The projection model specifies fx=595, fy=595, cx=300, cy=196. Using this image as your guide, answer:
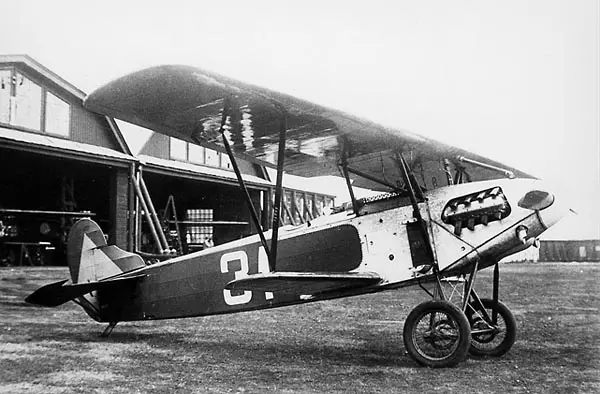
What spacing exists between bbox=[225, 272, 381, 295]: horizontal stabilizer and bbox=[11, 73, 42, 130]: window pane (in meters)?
10.7

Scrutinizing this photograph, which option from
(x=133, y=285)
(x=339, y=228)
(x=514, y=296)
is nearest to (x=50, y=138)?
(x=133, y=285)

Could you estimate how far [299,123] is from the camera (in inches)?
239

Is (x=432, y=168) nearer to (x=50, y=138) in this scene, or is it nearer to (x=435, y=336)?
(x=435, y=336)

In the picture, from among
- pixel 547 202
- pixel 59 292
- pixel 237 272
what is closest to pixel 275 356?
pixel 237 272

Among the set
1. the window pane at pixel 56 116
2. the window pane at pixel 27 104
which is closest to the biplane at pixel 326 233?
the window pane at pixel 27 104

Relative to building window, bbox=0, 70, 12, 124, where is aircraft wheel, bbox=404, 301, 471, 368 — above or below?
below

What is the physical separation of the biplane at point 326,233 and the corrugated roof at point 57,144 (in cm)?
693

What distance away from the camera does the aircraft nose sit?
577 centimetres

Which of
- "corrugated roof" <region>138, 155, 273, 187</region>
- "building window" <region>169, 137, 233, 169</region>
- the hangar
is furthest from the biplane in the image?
"building window" <region>169, 137, 233, 169</region>

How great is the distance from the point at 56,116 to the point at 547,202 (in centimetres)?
1306

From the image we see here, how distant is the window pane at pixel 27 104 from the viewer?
14219mm

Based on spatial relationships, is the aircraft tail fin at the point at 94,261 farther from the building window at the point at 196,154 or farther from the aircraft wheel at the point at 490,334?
the building window at the point at 196,154

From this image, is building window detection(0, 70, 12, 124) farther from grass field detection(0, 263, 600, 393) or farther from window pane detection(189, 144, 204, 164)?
window pane detection(189, 144, 204, 164)

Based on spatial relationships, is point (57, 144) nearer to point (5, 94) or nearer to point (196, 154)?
point (5, 94)
